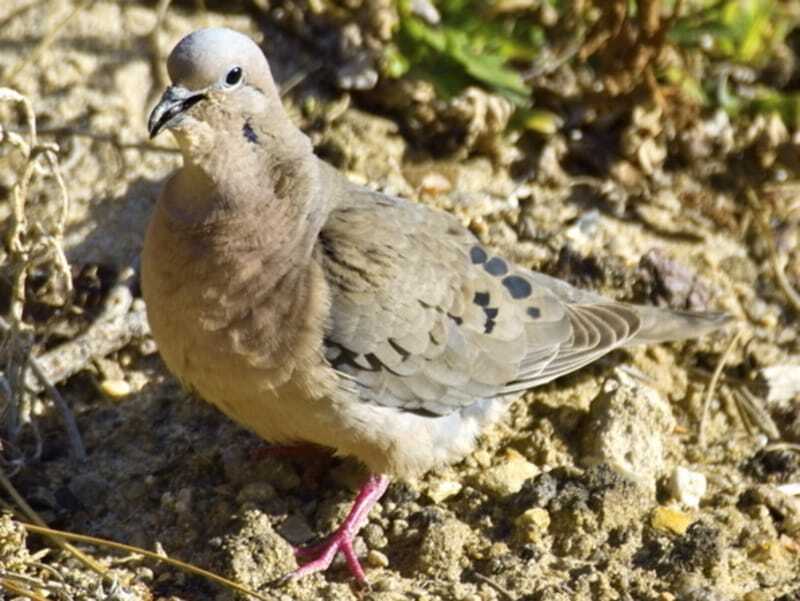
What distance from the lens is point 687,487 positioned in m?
4.92

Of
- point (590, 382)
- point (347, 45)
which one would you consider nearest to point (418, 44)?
point (347, 45)

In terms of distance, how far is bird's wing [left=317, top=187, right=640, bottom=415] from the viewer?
446 centimetres

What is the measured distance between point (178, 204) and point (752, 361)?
2.50m

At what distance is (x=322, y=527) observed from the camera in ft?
15.3

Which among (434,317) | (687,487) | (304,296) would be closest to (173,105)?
(304,296)

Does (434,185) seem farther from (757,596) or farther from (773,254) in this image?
(757,596)

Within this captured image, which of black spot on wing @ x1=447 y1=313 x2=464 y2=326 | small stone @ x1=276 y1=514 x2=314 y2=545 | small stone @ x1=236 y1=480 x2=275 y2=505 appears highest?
black spot on wing @ x1=447 y1=313 x2=464 y2=326

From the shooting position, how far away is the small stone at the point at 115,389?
5188 millimetres

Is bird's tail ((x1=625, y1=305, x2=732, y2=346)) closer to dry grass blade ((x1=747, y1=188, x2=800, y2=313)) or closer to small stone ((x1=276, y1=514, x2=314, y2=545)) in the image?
dry grass blade ((x1=747, y1=188, x2=800, y2=313))

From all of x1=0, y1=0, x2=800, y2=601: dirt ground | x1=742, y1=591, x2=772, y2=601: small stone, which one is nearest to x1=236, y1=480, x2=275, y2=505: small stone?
x1=0, y1=0, x2=800, y2=601: dirt ground

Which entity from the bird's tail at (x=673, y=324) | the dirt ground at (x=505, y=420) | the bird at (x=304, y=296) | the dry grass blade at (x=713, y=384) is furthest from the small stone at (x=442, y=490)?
the dry grass blade at (x=713, y=384)

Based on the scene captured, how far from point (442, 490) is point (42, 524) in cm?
131

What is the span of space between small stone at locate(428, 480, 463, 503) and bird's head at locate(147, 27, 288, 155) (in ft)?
4.36

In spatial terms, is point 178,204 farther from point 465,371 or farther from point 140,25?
point 140,25
